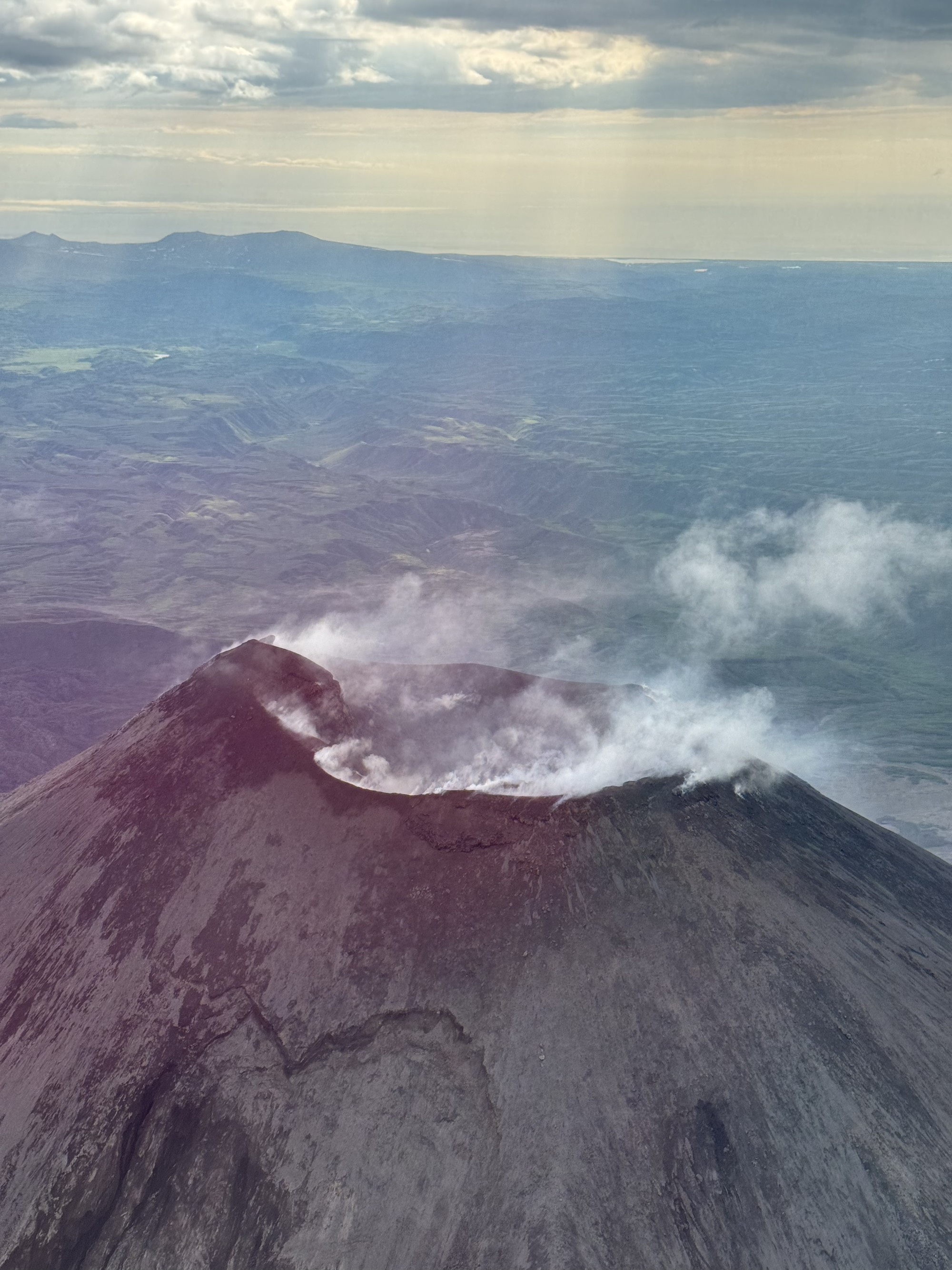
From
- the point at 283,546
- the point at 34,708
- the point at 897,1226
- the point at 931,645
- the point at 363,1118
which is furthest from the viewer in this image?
the point at 283,546

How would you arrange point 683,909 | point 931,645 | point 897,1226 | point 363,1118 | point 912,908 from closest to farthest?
point 897,1226
point 363,1118
point 683,909
point 912,908
point 931,645

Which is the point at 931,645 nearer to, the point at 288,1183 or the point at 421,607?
the point at 421,607

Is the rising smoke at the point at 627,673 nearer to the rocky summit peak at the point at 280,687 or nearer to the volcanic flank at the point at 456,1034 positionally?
the rocky summit peak at the point at 280,687

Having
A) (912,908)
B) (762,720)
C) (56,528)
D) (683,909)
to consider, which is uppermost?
(683,909)

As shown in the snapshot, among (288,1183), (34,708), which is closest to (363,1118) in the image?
(288,1183)

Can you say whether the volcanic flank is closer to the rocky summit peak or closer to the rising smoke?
the rocky summit peak

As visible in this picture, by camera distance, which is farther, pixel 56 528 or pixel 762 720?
pixel 56 528

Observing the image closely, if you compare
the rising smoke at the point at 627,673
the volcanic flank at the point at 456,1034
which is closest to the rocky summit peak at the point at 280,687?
the rising smoke at the point at 627,673
